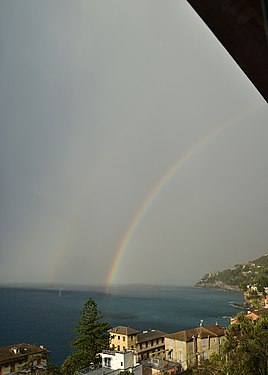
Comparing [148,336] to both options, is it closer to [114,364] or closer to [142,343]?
[142,343]

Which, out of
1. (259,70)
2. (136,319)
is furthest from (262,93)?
(136,319)

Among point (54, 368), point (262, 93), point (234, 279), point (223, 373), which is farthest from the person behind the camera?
point (234, 279)

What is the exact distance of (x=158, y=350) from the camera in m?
28.0

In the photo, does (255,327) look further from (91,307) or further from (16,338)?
(16,338)

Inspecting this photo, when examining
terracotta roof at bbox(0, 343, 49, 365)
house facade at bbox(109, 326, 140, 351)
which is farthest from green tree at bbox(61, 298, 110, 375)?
house facade at bbox(109, 326, 140, 351)

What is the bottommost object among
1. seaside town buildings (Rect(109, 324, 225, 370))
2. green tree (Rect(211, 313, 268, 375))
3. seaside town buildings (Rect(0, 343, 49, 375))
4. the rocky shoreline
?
seaside town buildings (Rect(0, 343, 49, 375))

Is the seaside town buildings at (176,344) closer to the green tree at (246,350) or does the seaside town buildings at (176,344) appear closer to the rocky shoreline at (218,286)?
the green tree at (246,350)

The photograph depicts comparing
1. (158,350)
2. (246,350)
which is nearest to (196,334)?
(158,350)

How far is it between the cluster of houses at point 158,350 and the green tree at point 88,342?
2.62 ft

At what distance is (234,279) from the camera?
98812mm

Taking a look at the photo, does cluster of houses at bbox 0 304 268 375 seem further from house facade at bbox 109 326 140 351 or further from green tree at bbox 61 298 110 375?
green tree at bbox 61 298 110 375

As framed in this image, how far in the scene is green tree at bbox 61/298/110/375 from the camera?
62.0 feet

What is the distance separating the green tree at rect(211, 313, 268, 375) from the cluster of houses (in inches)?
344

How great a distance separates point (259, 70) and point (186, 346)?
1046 inches
